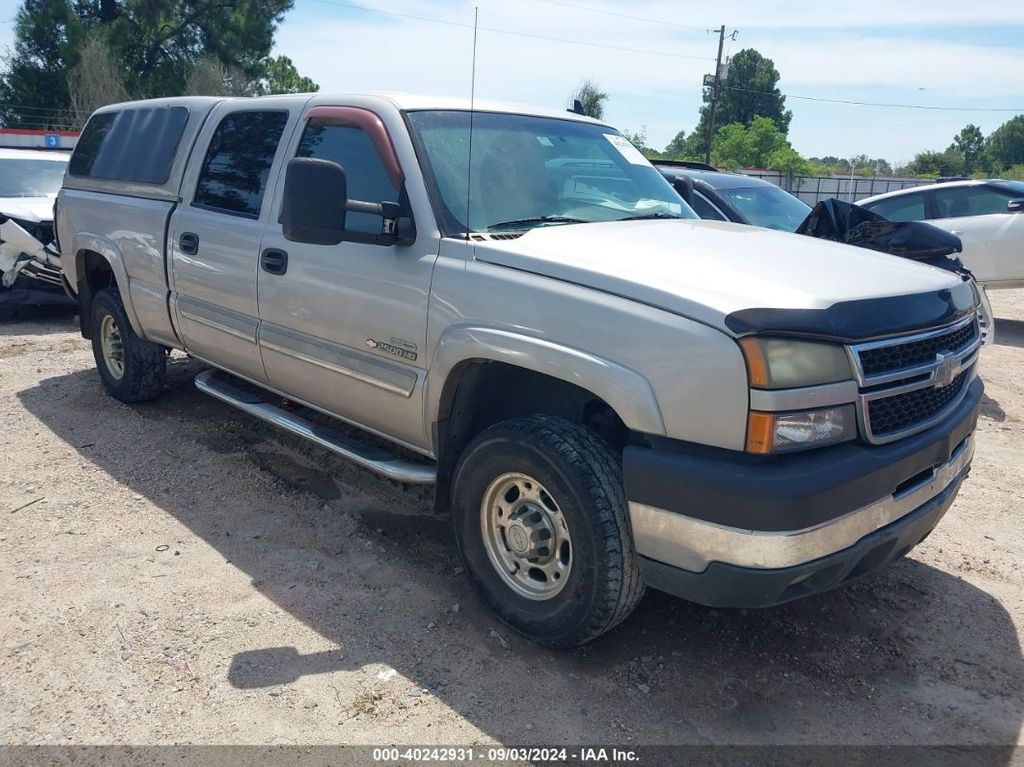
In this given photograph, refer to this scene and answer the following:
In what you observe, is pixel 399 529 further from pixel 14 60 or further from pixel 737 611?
pixel 14 60

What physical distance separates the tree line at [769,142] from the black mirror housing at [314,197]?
50.5 m

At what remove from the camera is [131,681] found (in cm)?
297

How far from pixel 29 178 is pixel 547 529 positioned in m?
9.60

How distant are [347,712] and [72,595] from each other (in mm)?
1460

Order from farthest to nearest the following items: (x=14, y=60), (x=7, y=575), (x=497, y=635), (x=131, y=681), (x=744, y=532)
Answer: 1. (x=14, y=60)
2. (x=7, y=575)
3. (x=497, y=635)
4. (x=131, y=681)
5. (x=744, y=532)

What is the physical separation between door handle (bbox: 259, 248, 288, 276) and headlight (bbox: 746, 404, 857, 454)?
2452 millimetres

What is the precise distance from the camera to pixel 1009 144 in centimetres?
8594

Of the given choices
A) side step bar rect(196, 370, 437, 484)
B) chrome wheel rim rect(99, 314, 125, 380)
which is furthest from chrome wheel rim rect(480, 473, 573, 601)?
chrome wheel rim rect(99, 314, 125, 380)

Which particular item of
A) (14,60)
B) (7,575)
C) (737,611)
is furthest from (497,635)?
(14,60)

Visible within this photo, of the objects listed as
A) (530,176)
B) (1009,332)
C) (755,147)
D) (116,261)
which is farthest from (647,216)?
(755,147)

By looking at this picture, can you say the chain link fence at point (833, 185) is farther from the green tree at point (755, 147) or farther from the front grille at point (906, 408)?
the front grille at point (906, 408)

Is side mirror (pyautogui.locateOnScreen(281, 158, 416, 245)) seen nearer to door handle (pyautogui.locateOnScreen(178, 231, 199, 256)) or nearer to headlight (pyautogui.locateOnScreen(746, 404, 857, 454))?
door handle (pyautogui.locateOnScreen(178, 231, 199, 256))

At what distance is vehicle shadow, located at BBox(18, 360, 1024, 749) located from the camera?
2830mm

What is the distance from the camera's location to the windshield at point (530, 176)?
11.4ft
